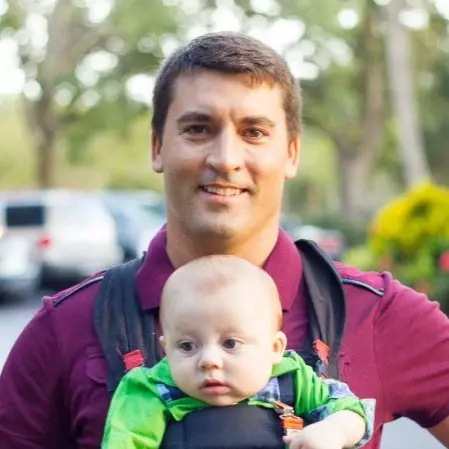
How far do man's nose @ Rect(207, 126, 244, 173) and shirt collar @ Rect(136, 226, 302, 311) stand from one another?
28 cm

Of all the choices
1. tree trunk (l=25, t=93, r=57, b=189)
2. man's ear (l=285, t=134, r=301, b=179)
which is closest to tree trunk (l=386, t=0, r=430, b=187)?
tree trunk (l=25, t=93, r=57, b=189)

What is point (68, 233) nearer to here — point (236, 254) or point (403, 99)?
point (403, 99)

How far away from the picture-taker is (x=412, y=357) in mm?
2580

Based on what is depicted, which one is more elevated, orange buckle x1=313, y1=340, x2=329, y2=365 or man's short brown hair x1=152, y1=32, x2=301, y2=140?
man's short brown hair x1=152, y1=32, x2=301, y2=140

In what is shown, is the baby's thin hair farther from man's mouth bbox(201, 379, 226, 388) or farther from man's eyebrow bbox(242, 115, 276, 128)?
man's eyebrow bbox(242, 115, 276, 128)

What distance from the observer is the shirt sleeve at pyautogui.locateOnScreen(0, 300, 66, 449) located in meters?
2.57

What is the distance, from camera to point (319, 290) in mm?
2607

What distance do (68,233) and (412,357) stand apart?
17.5 m

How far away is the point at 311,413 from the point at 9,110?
194ft

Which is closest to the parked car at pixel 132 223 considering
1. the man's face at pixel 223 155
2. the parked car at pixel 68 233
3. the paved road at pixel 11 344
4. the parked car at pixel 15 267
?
the parked car at pixel 68 233

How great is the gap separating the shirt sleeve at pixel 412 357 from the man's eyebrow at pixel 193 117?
598mm

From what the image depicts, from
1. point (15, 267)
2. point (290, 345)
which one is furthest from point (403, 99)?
point (290, 345)

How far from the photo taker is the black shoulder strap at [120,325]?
248 centimetres

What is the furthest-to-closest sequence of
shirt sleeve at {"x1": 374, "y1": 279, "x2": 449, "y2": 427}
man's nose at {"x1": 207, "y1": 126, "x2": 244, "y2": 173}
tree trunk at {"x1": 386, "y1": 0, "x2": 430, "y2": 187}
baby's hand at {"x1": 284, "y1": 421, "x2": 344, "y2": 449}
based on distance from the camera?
tree trunk at {"x1": 386, "y1": 0, "x2": 430, "y2": 187} → shirt sleeve at {"x1": 374, "y1": 279, "x2": 449, "y2": 427} → man's nose at {"x1": 207, "y1": 126, "x2": 244, "y2": 173} → baby's hand at {"x1": 284, "y1": 421, "x2": 344, "y2": 449}
